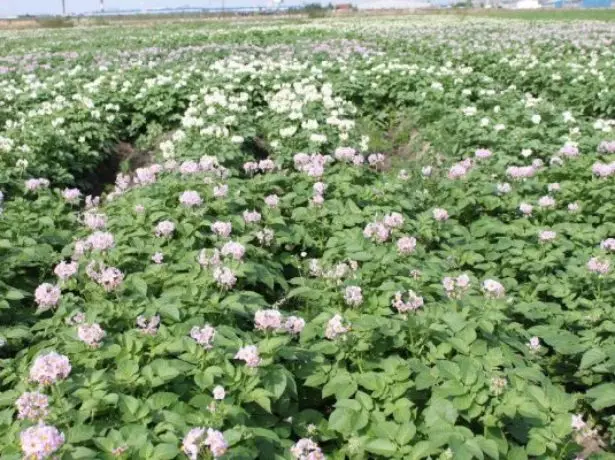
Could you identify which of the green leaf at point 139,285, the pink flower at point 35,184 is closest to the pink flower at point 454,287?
the green leaf at point 139,285

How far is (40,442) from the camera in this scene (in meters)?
2.24

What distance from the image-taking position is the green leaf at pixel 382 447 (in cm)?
279

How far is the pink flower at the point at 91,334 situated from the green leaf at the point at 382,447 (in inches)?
59.4

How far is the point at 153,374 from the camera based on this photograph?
3.10 metres

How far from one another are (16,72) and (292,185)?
38.9 ft

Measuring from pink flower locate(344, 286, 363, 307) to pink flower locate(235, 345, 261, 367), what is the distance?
0.98 m

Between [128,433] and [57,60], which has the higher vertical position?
[57,60]

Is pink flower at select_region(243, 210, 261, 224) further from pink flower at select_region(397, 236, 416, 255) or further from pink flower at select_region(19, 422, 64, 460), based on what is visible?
pink flower at select_region(19, 422, 64, 460)

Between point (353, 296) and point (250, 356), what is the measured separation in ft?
3.40

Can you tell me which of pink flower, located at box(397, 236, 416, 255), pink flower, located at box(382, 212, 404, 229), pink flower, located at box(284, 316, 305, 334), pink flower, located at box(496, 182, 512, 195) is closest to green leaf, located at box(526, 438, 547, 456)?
pink flower, located at box(284, 316, 305, 334)

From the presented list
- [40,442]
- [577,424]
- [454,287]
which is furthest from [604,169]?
[40,442]

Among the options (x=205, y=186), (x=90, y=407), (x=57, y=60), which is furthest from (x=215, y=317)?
(x=57, y=60)

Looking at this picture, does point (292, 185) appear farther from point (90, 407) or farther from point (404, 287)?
point (90, 407)

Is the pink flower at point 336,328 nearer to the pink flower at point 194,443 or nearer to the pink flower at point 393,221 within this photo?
the pink flower at point 194,443
